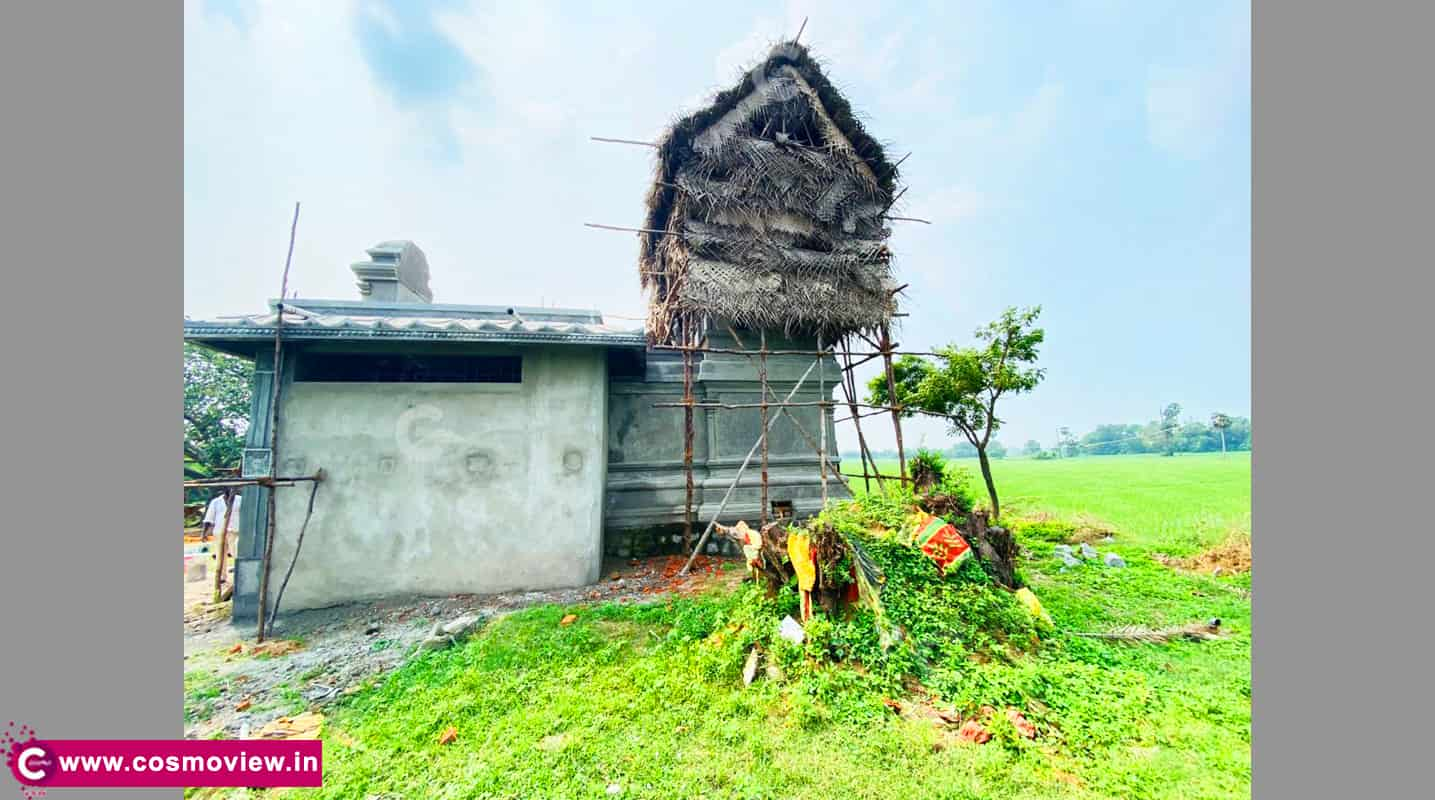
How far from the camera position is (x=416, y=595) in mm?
6594

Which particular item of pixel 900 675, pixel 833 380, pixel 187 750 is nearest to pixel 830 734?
pixel 900 675

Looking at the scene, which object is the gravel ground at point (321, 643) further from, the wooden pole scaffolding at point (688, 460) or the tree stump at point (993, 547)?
the tree stump at point (993, 547)

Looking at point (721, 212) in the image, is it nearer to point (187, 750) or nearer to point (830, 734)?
point (830, 734)

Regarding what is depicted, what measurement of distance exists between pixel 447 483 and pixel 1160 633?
28.8 feet

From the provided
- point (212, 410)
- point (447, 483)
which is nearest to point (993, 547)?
point (447, 483)

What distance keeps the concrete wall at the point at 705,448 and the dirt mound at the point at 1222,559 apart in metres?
5.74

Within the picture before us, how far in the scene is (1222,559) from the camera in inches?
318

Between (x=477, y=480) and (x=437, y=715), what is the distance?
3.54 m

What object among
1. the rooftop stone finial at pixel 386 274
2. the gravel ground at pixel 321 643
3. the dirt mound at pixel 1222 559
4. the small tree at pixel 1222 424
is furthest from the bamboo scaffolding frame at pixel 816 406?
the small tree at pixel 1222 424

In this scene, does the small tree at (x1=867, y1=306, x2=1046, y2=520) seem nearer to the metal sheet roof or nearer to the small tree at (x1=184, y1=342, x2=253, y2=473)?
the metal sheet roof

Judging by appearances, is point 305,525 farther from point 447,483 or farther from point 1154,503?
point 1154,503

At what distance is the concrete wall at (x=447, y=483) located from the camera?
642cm

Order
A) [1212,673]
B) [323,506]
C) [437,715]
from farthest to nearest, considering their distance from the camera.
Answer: [323,506], [1212,673], [437,715]
